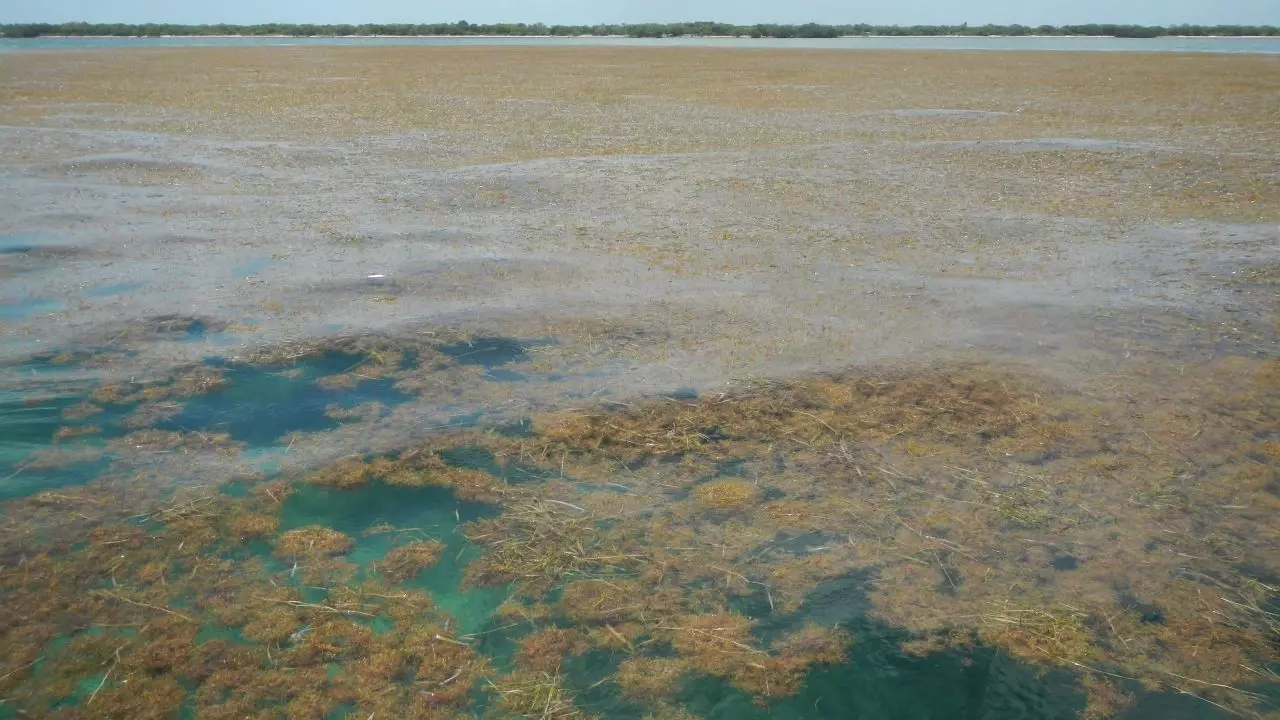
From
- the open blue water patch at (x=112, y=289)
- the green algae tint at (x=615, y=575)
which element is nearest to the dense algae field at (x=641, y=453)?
the green algae tint at (x=615, y=575)

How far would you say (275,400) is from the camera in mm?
5996

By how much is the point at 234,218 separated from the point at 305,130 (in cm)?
914

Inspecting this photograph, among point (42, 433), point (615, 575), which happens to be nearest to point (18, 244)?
point (42, 433)

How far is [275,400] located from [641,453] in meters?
2.51

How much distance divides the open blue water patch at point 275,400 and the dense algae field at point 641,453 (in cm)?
3

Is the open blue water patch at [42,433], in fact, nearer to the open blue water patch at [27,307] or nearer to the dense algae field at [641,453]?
the dense algae field at [641,453]

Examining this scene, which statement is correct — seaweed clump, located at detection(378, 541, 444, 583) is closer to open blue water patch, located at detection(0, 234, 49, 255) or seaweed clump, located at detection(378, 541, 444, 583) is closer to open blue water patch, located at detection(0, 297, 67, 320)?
open blue water patch, located at detection(0, 297, 67, 320)

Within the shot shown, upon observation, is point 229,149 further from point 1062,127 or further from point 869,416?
point 1062,127

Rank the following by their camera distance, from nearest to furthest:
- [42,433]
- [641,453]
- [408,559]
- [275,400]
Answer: [408,559] → [641,453] → [42,433] → [275,400]

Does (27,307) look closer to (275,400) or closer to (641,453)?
(275,400)

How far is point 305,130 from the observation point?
19438 millimetres

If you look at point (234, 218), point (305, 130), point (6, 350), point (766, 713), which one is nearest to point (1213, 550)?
point (766, 713)

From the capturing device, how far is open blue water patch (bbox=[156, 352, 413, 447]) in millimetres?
5613

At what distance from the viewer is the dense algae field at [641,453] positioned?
3.63m
